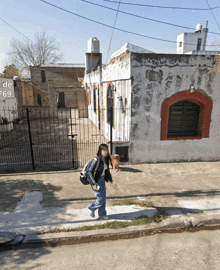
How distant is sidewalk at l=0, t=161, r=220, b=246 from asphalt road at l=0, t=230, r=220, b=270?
33cm

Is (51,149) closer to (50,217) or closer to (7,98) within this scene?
(50,217)

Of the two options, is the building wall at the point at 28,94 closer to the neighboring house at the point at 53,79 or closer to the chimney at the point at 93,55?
the neighboring house at the point at 53,79

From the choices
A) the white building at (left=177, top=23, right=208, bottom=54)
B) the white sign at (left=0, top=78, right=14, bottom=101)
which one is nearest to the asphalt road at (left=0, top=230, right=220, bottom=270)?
the white sign at (left=0, top=78, right=14, bottom=101)

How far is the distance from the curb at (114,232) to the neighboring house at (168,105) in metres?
3.31

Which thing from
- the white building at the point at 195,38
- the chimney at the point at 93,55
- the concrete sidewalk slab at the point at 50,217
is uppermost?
the white building at the point at 195,38

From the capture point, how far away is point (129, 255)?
135 inches

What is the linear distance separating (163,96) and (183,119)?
4.27 feet

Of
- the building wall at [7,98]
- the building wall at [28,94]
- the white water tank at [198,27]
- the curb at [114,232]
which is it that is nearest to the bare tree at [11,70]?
the building wall at [28,94]

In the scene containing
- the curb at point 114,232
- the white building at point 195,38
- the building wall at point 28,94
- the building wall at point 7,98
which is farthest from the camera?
the white building at point 195,38

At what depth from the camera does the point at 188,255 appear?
343cm

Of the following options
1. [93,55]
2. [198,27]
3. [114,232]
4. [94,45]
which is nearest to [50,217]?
[114,232]

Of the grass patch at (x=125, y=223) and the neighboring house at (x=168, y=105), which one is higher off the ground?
the neighboring house at (x=168, y=105)

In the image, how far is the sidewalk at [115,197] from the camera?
13.8ft

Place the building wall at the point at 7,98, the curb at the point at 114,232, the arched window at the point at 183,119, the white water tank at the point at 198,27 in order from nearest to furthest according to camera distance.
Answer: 1. the curb at the point at 114,232
2. the arched window at the point at 183,119
3. the building wall at the point at 7,98
4. the white water tank at the point at 198,27
